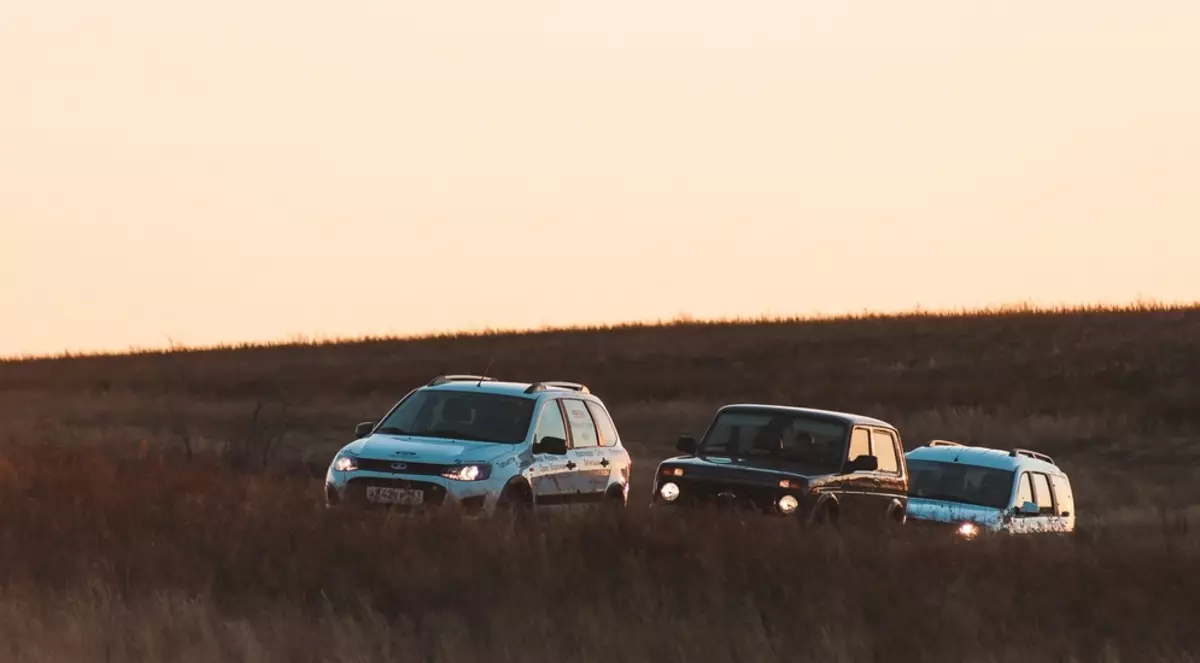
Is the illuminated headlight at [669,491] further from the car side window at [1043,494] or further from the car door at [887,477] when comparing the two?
the car side window at [1043,494]

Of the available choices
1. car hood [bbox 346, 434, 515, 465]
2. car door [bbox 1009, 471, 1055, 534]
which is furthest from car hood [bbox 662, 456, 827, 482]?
car door [bbox 1009, 471, 1055, 534]

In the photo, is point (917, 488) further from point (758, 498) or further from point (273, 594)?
point (273, 594)

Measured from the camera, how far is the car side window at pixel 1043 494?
24281 millimetres

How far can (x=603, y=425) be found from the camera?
21547 millimetres

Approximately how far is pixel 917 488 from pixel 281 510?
1013 centimetres

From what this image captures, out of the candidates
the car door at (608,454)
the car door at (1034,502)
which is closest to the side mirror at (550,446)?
the car door at (608,454)

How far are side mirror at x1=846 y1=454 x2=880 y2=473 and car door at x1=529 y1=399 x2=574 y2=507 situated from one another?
2956 mm

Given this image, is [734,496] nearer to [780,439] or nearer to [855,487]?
[780,439]

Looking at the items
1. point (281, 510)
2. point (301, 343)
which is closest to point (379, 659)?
point (281, 510)

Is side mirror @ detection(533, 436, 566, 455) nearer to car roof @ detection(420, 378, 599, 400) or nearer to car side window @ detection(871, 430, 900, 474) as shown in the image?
car roof @ detection(420, 378, 599, 400)

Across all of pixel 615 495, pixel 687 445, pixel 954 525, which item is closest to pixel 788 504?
pixel 687 445

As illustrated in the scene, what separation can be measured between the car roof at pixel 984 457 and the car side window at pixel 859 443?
3.08 m

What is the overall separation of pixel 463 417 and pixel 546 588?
6.56 meters

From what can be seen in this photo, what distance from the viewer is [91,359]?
79938 millimetres
